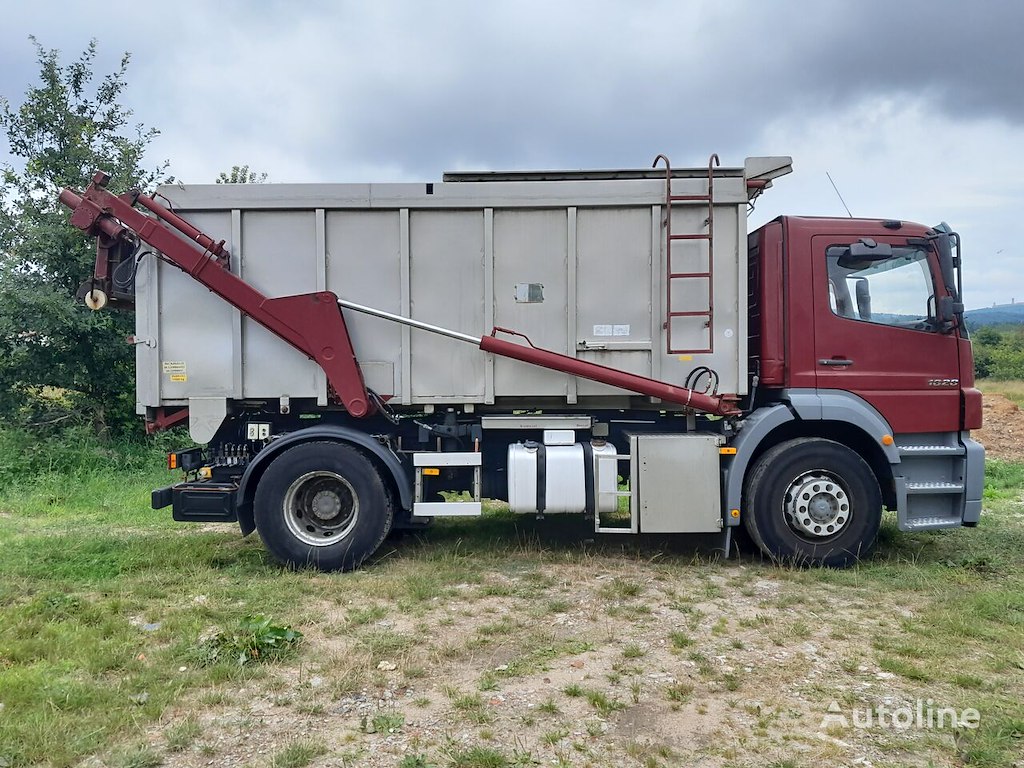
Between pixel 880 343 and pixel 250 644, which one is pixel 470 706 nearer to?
pixel 250 644

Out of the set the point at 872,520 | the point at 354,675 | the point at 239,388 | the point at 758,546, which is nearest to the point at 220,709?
the point at 354,675

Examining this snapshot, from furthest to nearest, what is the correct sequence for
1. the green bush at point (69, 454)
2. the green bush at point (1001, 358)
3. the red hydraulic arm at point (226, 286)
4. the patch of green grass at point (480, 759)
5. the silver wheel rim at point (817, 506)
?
the green bush at point (1001, 358)
the green bush at point (69, 454)
the silver wheel rim at point (817, 506)
the red hydraulic arm at point (226, 286)
the patch of green grass at point (480, 759)

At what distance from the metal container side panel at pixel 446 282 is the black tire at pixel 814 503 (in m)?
2.51

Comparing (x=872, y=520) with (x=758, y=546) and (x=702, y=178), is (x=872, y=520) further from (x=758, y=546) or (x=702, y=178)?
(x=702, y=178)

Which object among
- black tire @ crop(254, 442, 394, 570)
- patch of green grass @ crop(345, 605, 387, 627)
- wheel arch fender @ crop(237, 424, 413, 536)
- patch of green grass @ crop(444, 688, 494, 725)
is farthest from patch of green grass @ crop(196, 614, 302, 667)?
wheel arch fender @ crop(237, 424, 413, 536)

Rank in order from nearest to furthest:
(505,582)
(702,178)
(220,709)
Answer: (220,709) → (505,582) → (702,178)

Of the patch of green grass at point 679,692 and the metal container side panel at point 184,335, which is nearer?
the patch of green grass at point 679,692

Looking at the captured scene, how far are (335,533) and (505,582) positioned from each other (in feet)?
4.78

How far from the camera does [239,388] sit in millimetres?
5484

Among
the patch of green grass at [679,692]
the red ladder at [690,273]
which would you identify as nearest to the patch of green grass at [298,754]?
the patch of green grass at [679,692]

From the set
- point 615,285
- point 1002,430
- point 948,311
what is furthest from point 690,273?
point 1002,430

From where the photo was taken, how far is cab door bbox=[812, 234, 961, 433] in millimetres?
5461

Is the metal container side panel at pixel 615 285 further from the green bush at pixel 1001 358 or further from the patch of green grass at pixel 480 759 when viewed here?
the green bush at pixel 1001 358

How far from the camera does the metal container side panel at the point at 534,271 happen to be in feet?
18.0
